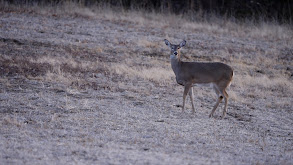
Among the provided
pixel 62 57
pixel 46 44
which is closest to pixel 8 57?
pixel 62 57

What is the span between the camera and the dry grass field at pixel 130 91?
764cm

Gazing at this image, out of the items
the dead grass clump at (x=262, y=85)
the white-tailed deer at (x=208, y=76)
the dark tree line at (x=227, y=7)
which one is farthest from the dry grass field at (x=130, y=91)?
the dark tree line at (x=227, y=7)

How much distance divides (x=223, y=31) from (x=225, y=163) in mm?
16864

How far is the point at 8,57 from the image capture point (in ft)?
49.5

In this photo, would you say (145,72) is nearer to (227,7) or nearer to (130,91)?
(130,91)

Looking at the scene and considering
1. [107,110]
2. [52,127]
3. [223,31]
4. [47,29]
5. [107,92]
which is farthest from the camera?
[223,31]

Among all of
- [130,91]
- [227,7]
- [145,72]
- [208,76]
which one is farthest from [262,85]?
[227,7]

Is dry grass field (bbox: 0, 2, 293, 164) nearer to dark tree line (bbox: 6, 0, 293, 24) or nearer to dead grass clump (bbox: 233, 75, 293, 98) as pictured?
dead grass clump (bbox: 233, 75, 293, 98)

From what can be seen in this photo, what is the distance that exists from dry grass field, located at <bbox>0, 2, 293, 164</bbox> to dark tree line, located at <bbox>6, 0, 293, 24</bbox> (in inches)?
110

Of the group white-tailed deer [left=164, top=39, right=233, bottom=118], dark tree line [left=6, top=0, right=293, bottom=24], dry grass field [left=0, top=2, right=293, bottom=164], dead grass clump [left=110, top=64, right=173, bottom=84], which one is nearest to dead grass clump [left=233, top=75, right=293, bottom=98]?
dry grass field [left=0, top=2, right=293, bottom=164]

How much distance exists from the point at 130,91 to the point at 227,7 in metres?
18.4

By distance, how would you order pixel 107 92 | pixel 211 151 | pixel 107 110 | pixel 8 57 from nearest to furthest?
1. pixel 211 151
2. pixel 107 110
3. pixel 107 92
4. pixel 8 57

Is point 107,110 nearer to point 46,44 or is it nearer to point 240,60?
point 46,44

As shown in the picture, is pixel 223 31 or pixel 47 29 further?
pixel 223 31
